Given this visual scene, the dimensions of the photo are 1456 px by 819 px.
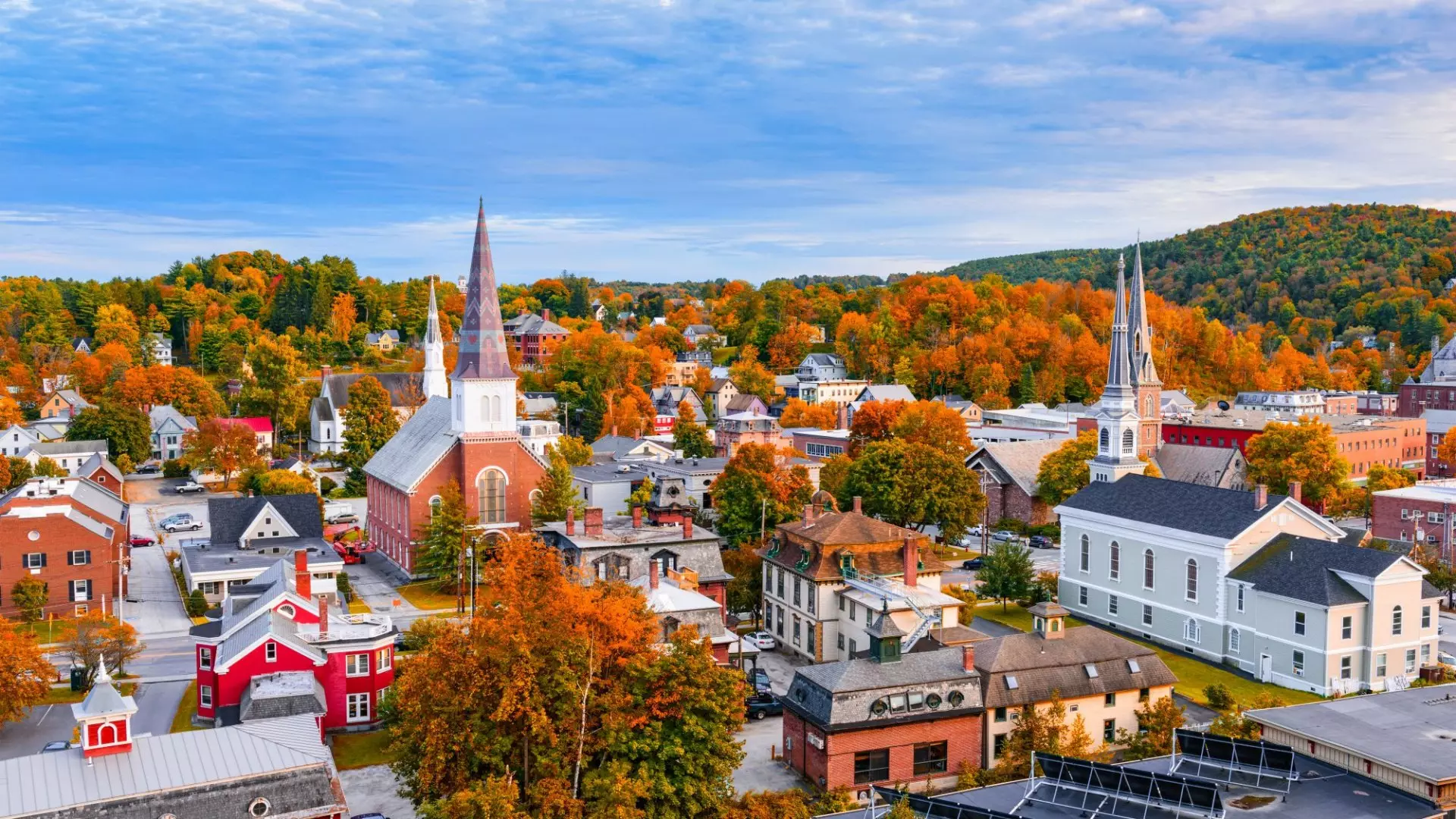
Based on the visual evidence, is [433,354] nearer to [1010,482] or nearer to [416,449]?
[416,449]

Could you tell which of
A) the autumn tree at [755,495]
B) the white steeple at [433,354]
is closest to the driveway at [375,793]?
the autumn tree at [755,495]

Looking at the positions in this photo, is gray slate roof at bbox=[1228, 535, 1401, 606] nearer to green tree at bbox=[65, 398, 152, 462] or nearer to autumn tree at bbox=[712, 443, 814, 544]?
autumn tree at bbox=[712, 443, 814, 544]

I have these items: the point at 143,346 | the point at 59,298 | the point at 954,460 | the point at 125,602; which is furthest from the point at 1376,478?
the point at 59,298

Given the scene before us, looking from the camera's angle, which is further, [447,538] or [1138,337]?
[1138,337]

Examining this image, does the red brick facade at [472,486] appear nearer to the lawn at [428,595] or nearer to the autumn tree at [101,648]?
the lawn at [428,595]

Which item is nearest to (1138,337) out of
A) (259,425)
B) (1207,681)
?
(1207,681)

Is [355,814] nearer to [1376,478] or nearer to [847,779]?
[847,779]
